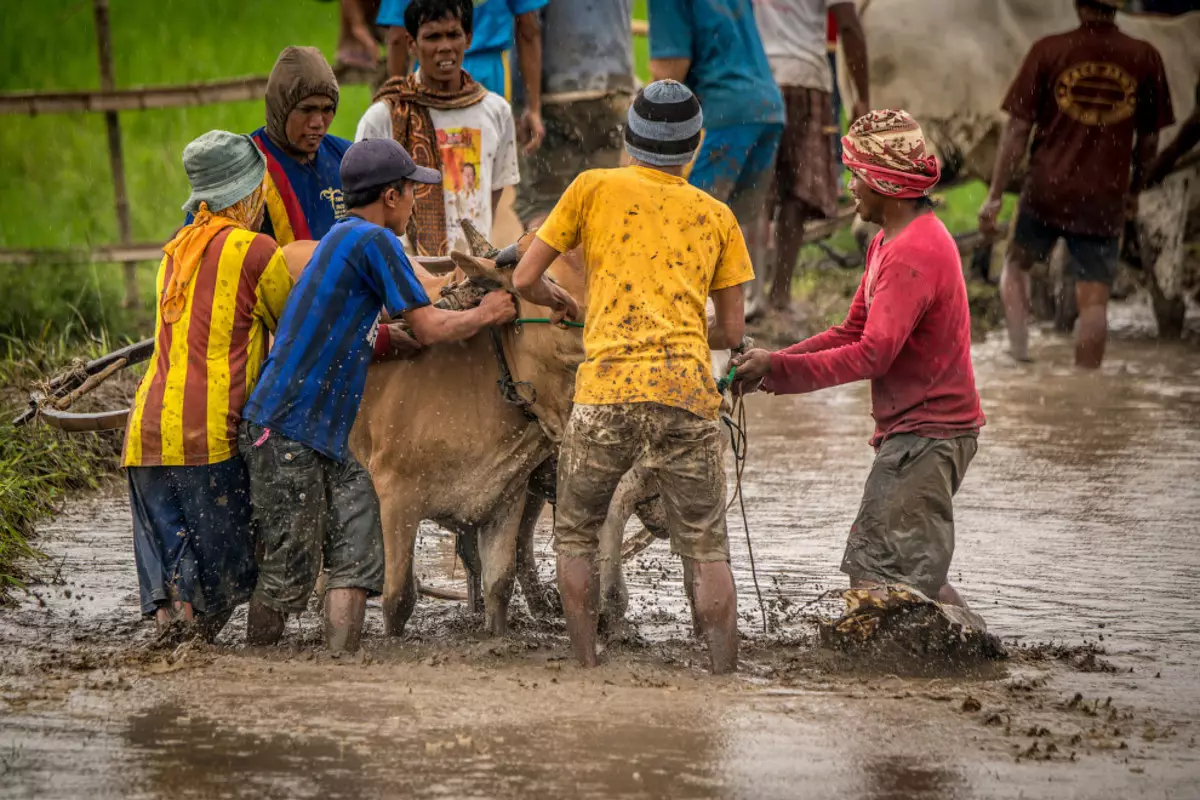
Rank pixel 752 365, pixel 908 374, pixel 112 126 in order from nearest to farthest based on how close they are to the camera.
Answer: pixel 752 365 < pixel 908 374 < pixel 112 126

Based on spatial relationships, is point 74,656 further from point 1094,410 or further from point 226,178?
point 1094,410

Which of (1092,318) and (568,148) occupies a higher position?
(568,148)

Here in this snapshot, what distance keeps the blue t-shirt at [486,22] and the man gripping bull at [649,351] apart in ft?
12.1

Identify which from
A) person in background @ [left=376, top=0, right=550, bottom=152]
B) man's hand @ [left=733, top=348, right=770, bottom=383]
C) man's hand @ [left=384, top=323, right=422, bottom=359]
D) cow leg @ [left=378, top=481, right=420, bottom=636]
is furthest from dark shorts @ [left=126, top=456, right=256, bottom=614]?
person in background @ [left=376, top=0, right=550, bottom=152]

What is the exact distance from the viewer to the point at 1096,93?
30.3 ft

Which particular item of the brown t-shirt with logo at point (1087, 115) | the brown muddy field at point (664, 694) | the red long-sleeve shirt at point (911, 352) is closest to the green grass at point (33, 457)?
the brown muddy field at point (664, 694)

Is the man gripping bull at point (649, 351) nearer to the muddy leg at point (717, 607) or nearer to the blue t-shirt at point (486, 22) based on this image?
the muddy leg at point (717, 607)

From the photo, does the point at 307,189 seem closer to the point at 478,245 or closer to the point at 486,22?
the point at 478,245

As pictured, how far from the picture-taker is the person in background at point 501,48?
818 centimetres

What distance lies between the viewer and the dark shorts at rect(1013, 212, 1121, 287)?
9484mm

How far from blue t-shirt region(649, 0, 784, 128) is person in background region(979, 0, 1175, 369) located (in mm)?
1411

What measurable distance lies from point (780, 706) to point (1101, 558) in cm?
215

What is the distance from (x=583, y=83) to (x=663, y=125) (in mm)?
4526

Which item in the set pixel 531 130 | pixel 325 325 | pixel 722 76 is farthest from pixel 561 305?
pixel 722 76
